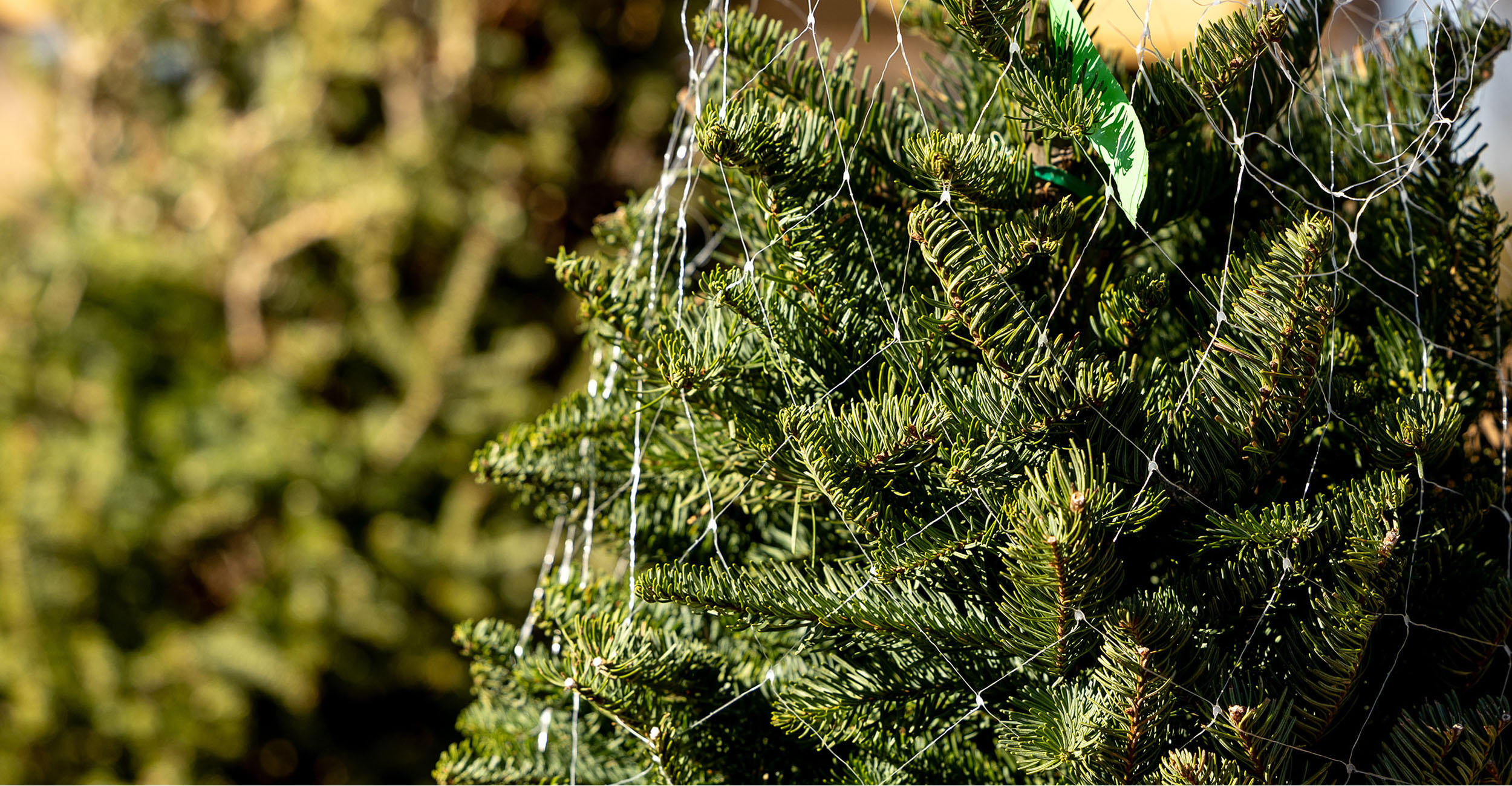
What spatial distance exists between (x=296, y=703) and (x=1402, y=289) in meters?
1.05

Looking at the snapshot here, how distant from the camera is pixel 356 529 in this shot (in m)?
1.11

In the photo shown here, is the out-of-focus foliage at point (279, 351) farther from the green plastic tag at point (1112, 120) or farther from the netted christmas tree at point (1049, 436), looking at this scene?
the green plastic tag at point (1112, 120)

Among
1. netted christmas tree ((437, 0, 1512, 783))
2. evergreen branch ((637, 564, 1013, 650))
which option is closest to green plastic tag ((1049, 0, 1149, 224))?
netted christmas tree ((437, 0, 1512, 783))

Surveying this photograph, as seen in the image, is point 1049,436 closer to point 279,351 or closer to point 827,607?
point 827,607

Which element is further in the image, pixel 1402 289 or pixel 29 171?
pixel 29 171

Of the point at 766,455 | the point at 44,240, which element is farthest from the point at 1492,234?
the point at 44,240

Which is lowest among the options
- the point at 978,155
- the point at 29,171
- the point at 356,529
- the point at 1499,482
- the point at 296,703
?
the point at 1499,482

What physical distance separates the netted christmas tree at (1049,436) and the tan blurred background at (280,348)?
29.2 inches

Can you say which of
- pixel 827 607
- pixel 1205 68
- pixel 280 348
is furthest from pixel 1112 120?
pixel 280 348

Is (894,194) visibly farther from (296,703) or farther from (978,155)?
(296,703)

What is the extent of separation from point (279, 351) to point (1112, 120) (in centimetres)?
105

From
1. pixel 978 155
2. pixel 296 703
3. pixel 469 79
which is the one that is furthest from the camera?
pixel 469 79

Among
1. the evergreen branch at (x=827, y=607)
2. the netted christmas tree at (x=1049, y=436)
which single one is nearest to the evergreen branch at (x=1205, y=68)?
the netted christmas tree at (x=1049, y=436)

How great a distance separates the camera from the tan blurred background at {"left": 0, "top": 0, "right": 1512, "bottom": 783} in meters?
Result: 1.02
